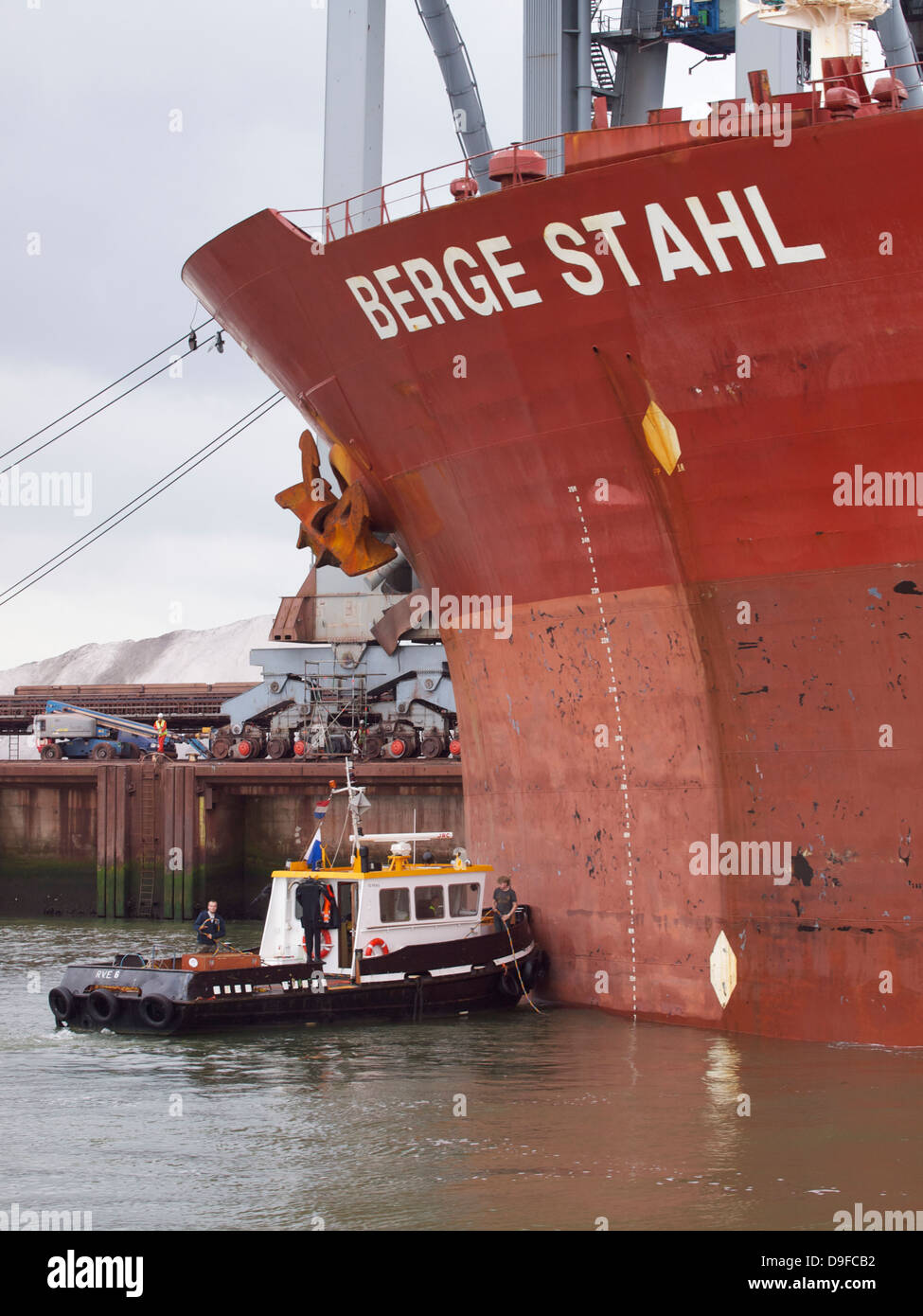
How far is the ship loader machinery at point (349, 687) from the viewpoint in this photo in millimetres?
31641

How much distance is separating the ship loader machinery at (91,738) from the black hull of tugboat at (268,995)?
20.7 meters

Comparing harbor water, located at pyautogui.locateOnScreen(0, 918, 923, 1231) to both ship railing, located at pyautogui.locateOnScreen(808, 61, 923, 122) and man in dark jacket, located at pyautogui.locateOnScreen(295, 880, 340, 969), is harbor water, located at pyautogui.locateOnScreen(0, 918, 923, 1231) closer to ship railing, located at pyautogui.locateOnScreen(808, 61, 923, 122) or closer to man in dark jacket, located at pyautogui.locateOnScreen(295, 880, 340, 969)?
man in dark jacket, located at pyautogui.locateOnScreen(295, 880, 340, 969)

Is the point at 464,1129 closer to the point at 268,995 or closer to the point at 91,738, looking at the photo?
the point at 268,995

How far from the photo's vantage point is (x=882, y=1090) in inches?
427

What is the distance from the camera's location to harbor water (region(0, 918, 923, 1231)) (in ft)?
29.2

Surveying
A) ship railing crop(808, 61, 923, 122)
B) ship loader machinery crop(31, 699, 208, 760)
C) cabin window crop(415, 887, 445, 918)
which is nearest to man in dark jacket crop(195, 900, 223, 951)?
cabin window crop(415, 887, 445, 918)

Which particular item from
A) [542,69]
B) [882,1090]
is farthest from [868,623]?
[542,69]

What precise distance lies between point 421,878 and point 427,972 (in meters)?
0.98

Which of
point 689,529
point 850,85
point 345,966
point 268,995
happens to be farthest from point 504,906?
point 850,85

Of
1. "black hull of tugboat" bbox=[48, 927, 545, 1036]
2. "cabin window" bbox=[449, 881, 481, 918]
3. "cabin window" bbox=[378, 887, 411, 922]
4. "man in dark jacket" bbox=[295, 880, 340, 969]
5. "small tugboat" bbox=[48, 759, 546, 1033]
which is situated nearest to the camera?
"black hull of tugboat" bbox=[48, 927, 545, 1036]

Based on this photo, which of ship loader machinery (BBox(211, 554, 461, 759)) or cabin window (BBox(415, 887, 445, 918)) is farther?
ship loader machinery (BBox(211, 554, 461, 759))
